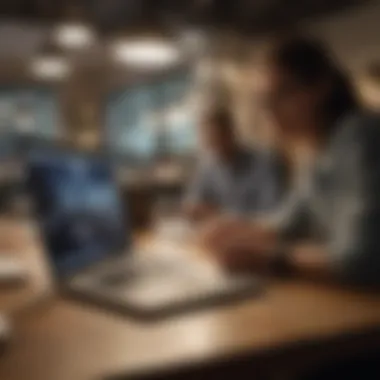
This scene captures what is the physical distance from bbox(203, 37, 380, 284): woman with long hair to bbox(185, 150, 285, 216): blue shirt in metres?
1.16

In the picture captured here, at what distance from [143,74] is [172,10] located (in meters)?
1.56

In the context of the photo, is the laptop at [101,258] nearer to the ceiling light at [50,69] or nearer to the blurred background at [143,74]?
the blurred background at [143,74]

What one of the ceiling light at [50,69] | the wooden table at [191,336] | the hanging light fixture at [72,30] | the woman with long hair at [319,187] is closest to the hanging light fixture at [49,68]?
the ceiling light at [50,69]

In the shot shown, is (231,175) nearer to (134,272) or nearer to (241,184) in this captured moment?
(241,184)

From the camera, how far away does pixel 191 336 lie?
1047 millimetres

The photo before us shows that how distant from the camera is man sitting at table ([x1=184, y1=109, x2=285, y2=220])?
10.0ft

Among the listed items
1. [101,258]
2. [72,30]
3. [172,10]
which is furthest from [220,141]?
[101,258]

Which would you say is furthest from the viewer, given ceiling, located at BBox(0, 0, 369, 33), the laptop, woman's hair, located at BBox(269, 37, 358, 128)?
ceiling, located at BBox(0, 0, 369, 33)

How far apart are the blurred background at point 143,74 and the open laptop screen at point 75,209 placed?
0.64 metres

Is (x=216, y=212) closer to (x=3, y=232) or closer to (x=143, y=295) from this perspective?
(x=3, y=232)

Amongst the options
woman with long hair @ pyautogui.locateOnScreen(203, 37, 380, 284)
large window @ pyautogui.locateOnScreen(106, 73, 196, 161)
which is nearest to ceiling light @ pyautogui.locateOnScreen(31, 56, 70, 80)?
large window @ pyautogui.locateOnScreen(106, 73, 196, 161)

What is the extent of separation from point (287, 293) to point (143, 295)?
11.4 inches

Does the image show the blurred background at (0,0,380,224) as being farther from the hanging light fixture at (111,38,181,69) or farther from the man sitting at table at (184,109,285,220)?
the man sitting at table at (184,109,285,220)

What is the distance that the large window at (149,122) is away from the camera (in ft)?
12.9
